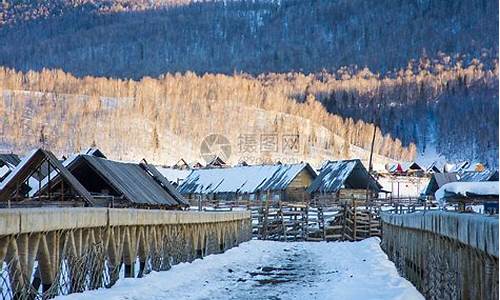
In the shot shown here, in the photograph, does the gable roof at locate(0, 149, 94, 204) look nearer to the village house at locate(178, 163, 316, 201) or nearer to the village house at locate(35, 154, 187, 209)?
the village house at locate(35, 154, 187, 209)

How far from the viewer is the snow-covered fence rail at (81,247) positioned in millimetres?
10461

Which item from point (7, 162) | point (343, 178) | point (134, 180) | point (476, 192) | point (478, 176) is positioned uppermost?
point (478, 176)

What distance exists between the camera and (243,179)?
263 feet

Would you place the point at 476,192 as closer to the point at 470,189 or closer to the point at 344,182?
the point at 470,189

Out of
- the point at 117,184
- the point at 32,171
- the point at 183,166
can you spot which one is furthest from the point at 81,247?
the point at 183,166

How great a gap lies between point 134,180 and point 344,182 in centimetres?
3455

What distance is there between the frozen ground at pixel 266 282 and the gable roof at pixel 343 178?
4522cm

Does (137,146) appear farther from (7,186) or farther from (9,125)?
(7,186)

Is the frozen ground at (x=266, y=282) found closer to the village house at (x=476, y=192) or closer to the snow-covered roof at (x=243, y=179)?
the village house at (x=476, y=192)

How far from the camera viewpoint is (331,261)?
2494 cm

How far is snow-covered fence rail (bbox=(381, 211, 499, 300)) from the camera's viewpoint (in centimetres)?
774

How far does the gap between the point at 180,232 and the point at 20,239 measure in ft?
31.9

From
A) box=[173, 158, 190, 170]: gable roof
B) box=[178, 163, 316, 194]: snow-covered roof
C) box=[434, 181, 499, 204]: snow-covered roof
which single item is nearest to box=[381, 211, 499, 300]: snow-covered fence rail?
box=[434, 181, 499, 204]: snow-covered roof

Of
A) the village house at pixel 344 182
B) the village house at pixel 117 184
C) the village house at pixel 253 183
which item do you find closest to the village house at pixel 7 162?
the village house at pixel 117 184
